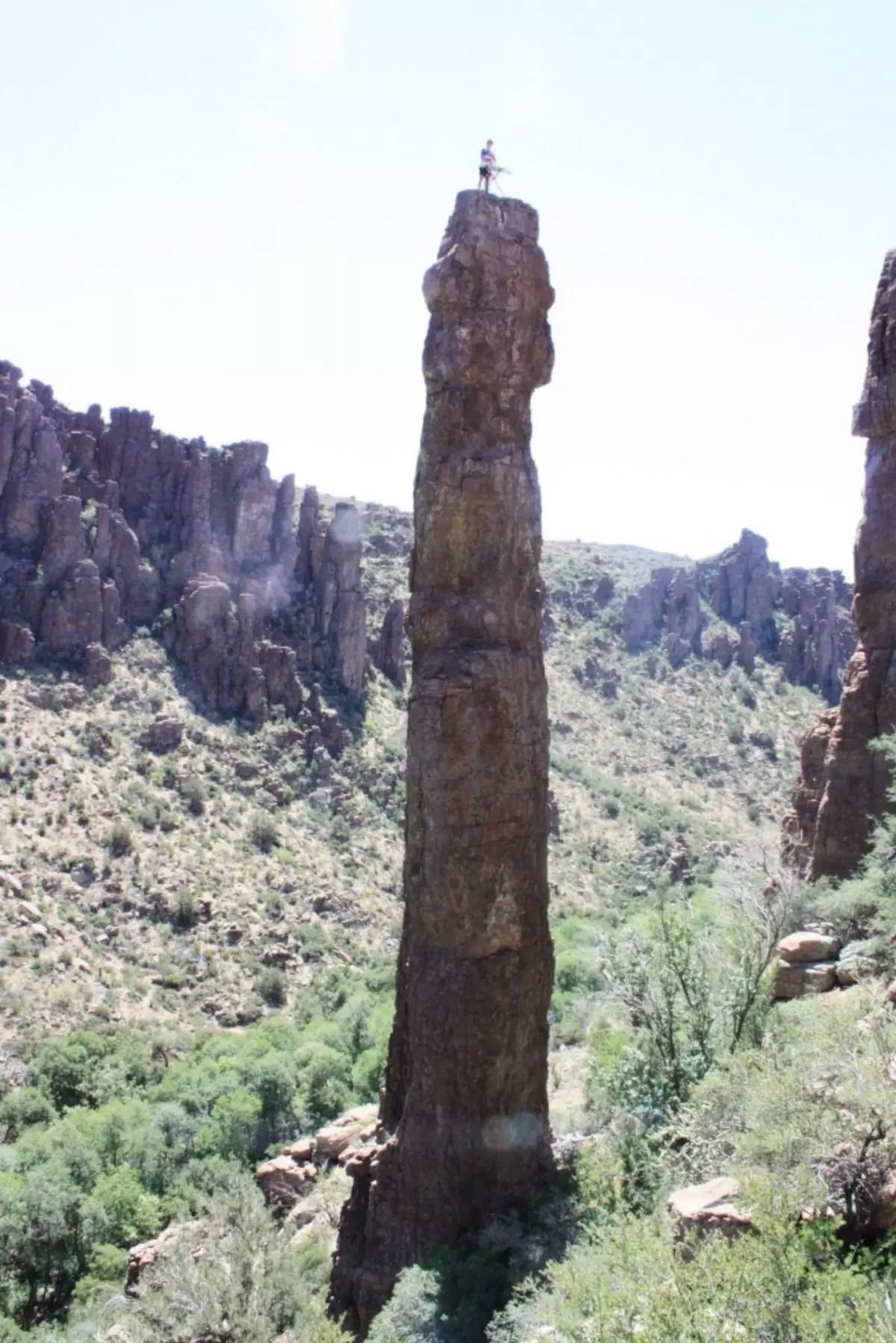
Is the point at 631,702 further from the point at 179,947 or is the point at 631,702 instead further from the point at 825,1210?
the point at 825,1210

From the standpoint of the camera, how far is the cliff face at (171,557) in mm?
55094

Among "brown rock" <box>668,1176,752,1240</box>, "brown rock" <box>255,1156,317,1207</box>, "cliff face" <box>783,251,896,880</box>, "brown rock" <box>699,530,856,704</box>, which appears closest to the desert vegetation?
"brown rock" <box>668,1176,752,1240</box>

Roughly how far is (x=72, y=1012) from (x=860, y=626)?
29281 mm

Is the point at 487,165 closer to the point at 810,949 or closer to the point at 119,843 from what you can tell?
the point at 810,949

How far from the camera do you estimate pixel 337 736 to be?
59625mm

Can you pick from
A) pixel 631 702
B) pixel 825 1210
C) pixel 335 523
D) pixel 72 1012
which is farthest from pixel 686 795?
pixel 825 1210

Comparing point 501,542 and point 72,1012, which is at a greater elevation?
point 501,542

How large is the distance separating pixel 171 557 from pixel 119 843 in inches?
938

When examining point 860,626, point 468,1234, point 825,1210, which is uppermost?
point 860,626

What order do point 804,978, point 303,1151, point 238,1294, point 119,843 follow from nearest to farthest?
point 238,1294, point 804,978, point 303,1151, point 119,843

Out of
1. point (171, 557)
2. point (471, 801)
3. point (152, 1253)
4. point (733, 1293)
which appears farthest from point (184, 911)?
point (733, 1293)

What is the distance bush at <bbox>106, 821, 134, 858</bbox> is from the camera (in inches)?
1743

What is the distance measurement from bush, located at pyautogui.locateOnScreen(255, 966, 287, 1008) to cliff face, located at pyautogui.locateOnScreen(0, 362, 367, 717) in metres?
20.4

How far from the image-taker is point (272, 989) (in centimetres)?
4069
